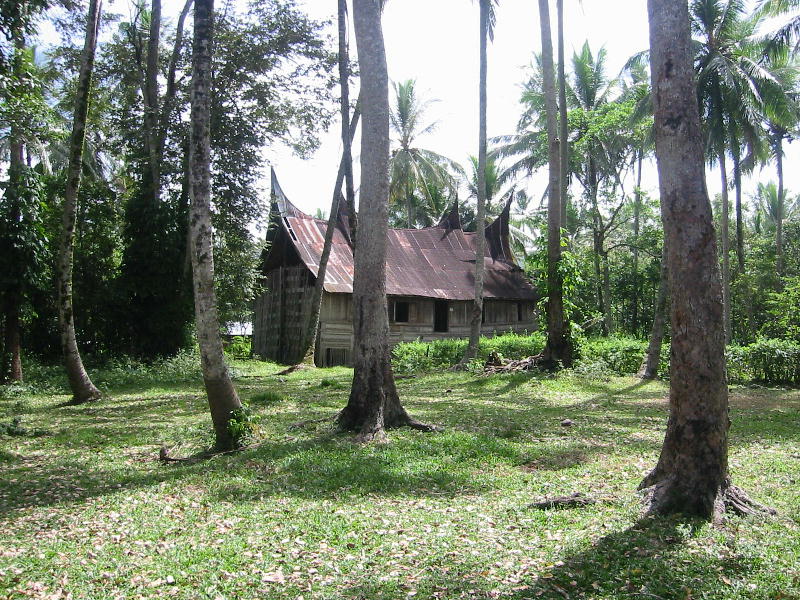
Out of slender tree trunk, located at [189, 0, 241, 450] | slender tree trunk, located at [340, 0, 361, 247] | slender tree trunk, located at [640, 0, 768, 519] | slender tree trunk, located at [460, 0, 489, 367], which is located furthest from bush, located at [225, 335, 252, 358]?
slender tree trunk, located at [640, 0, 768, 519]

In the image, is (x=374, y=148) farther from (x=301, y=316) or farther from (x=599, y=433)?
(x=301, y=316)

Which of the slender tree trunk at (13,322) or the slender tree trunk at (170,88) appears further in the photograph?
the slender tree trunk at (170,88)

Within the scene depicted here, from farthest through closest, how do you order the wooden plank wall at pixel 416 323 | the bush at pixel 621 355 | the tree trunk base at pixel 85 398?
the wooden plank wall at pixel 416 323
the bush at pixel 621 355
the tree trunk base at pixel 85 398

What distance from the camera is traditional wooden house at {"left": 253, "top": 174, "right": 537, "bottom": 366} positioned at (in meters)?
25.8

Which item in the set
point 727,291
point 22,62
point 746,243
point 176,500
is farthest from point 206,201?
point 746,243

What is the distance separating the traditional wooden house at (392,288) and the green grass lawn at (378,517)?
48.4ft

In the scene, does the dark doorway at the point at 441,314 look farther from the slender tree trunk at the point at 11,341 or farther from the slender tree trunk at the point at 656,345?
the slender tree trunk at the point at 11,341

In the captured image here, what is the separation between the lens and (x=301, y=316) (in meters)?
25.7

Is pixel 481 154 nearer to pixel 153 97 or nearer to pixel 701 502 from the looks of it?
pixel 153 97

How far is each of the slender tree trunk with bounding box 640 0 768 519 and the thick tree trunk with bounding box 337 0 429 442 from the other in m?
4.45

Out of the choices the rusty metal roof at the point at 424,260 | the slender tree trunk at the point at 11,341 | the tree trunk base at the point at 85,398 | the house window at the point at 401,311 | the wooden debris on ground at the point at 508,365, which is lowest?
the tree trunk base at the point at 85,398

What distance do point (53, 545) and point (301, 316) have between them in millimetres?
20780

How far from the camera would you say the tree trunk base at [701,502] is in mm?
5121

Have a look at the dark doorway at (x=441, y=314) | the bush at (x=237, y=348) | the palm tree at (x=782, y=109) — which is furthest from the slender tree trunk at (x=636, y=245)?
the bush at (x=237, y=348)
